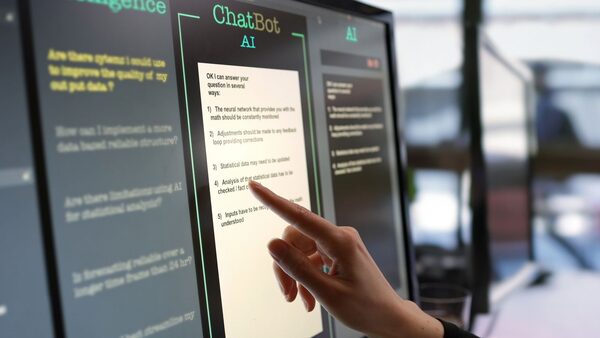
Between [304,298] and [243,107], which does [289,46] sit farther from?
[304,298]

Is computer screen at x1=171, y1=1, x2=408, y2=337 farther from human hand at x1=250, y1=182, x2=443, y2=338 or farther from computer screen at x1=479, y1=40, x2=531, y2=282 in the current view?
computer screen at x1=479, y1=40, x2=531, y2=282

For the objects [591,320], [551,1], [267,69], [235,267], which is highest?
[551,1]

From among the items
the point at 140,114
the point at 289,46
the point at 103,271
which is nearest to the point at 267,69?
the point at 289,46

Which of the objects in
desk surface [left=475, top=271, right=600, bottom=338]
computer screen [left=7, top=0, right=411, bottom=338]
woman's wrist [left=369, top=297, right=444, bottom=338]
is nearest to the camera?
computer screen [left=7, top=0, right=411, bottom=338]

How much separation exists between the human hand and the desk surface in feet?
2.80

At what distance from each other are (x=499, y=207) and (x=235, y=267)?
48.7 inches

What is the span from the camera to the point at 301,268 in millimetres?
504

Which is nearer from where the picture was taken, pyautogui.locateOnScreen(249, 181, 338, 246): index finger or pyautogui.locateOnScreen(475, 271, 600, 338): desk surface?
pyautogui.locateOnScreen(249, 181, 338, 246): index finger

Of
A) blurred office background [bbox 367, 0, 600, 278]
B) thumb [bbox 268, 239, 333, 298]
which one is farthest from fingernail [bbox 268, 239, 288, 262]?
blurred office background [bbox 367, 0, 600, 278]

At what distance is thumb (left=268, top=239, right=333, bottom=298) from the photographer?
0.50 meters

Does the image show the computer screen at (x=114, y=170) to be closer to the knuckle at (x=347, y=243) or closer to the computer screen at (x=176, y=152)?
the computer screen at (x=176, y=152)

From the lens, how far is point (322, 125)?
738 millimetres

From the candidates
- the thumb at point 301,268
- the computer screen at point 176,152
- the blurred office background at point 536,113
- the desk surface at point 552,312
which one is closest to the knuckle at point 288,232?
the computer screen at point 176,152

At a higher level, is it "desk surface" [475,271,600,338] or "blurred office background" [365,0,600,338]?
"blurred office background" [365,0,600,338]
